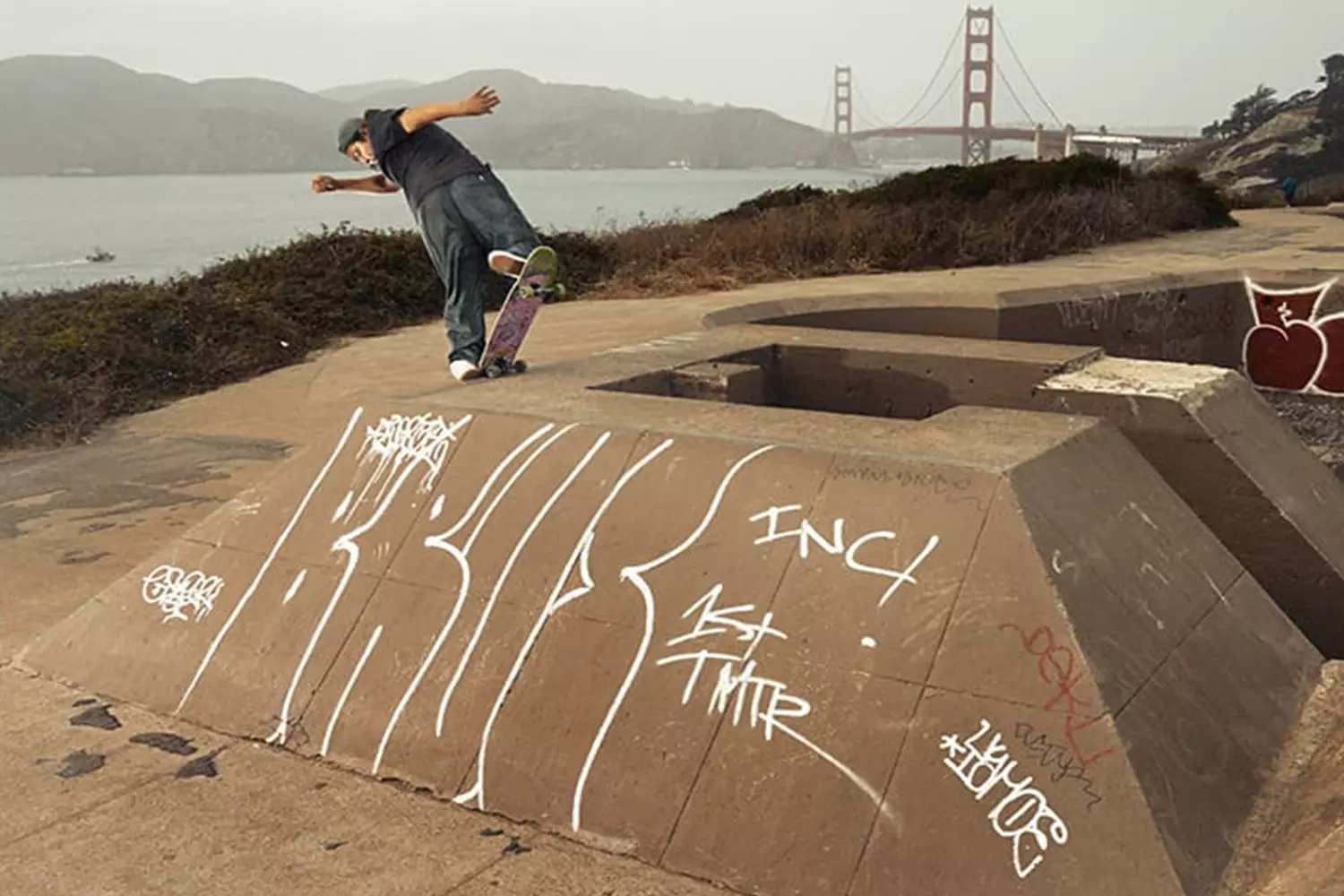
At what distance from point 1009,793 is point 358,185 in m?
5.14

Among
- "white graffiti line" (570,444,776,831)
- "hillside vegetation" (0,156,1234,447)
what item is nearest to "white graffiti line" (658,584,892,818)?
"white graffiti line" (570,444,776,831)

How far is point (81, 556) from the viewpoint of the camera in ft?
24.7

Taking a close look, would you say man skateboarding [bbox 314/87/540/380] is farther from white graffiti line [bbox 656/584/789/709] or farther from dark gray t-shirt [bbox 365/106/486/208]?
white graffiti line [bbox 656/584/789/709]

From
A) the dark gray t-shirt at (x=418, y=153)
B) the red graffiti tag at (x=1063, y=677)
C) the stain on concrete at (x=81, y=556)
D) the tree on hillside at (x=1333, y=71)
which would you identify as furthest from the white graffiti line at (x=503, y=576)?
the tree on hillside at (x=1333, y=71)

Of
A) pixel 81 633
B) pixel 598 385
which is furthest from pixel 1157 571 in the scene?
pixel 81 633

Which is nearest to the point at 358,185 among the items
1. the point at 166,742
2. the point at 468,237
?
the point at 468,237

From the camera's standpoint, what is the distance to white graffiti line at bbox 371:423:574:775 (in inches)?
187

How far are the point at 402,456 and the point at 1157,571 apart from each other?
3.26m

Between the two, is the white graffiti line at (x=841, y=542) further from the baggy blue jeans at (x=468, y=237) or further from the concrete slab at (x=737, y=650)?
the baggy blue jeans at (x=468, y=237)

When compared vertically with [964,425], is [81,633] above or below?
below

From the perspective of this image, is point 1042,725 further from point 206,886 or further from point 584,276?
point 584,276

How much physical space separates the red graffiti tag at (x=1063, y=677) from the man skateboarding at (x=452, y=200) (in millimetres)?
3840

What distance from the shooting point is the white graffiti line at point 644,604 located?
422 cm

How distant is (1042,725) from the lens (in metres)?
3.66
